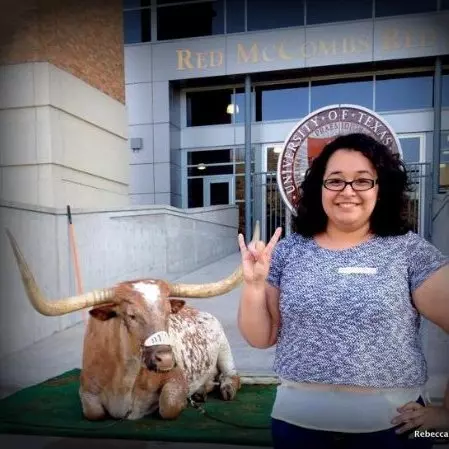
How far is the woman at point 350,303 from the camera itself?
49.1 inches

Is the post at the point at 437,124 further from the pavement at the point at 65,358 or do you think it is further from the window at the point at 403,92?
the pavement at the point at 65,358

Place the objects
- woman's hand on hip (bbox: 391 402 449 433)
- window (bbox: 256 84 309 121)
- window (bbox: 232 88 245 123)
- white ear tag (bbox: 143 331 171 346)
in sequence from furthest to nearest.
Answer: window (bbox: 232 88 245 123), window (bbox: 256 84 309 121), white ear tag (bbox: 143 331 171 346), woman's hand on hip (bbox: 391 402 449 433)

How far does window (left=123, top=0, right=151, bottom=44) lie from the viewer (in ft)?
7.86

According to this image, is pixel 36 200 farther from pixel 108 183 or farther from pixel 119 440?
pixel 119 440

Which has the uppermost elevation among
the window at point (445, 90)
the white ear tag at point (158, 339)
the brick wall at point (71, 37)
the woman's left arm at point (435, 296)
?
the brick wall at point (71, 37)

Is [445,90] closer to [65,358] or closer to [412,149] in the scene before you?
[412,149]

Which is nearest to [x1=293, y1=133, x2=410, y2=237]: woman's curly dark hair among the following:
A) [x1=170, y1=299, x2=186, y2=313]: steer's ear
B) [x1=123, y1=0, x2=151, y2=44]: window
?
[x1=170, y1=299, x2=186, y2=313]: steer's ear

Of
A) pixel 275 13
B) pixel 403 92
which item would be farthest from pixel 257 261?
pixel 275 13

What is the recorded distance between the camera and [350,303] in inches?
49.0

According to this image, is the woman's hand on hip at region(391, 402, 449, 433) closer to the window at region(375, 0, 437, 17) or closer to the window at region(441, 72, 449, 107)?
the window at region(441, 72, 449, 107)

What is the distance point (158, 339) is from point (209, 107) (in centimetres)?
120

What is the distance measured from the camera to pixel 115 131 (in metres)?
2.51

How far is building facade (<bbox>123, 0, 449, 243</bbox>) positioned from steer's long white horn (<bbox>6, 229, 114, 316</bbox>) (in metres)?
0.56

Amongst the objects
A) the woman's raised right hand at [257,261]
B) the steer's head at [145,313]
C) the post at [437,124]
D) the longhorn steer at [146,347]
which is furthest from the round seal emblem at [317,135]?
the woman's raised right hand at [257,261]
